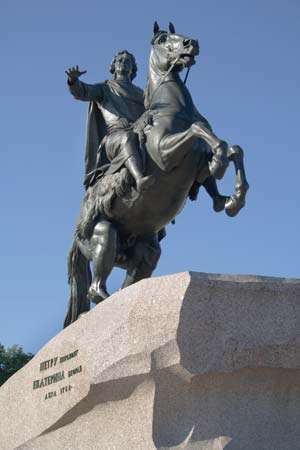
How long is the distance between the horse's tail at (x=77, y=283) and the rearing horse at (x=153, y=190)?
0.5 inches

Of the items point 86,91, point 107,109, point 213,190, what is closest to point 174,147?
point 213,190

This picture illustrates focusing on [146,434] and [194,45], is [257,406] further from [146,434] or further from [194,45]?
[194,45]

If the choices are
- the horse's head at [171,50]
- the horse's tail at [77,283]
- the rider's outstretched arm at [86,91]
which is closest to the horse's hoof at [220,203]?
the horse's head at [171,50]

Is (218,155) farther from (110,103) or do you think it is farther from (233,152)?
(110,103)

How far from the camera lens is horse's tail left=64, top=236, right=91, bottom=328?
9.84 m

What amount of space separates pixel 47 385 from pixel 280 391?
91.2 inches

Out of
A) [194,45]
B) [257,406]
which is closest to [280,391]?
[257,406]

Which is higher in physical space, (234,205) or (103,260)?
(234,205)

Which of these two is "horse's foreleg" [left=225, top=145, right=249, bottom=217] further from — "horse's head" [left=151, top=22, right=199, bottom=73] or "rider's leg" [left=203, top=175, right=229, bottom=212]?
"horse's head" [left=151, top=22, right=199, bottom=73]

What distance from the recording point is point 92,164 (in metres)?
10.3

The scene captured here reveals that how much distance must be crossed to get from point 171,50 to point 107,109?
1359 millimetres

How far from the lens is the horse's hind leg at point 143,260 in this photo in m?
9.47

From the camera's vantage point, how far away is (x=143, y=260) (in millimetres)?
9500

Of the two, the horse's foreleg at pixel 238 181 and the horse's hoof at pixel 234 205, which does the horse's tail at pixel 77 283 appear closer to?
the horse's hoof at pixel 234 205
